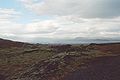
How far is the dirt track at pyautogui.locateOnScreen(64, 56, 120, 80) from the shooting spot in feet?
99.1

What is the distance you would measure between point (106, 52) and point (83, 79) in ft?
42.3

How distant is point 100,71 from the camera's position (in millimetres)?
31797

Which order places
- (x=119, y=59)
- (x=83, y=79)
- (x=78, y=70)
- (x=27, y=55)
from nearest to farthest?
(x=83, y=79) < (x=78, y=70) < (x=119, y=59) < (x=27, y=55)

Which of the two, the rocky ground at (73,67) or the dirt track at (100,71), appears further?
the rocky ground at (73,67)

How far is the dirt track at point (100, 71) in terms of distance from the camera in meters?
30.2

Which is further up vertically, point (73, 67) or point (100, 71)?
point (73, 67)

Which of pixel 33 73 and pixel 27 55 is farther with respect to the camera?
pixel 27 55

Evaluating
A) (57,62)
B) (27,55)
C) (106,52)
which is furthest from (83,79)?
(27,55)

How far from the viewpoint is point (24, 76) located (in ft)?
111

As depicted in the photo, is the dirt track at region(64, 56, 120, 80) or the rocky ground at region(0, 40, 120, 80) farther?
the rocky ground at region(0, 40, 120, 80)

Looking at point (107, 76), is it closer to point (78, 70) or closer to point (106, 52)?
point (78, 70)

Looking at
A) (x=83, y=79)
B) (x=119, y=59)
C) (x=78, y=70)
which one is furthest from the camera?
(x=119, y=59)

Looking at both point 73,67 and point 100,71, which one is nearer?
point 100,71

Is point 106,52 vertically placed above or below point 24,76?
above
